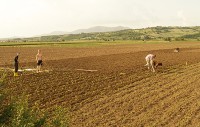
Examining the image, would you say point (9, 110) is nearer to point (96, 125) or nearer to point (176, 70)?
point (96, 125)

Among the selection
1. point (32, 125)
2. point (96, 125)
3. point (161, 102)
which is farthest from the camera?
point (161, 102)

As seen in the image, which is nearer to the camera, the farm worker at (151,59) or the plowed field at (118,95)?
the plowed field at (118,95)

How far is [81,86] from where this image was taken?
24.5 m

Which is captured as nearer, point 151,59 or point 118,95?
point 118,95

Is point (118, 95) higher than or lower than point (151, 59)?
lower

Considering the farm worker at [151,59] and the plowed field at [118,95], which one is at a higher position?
the farm worker at [151,59]

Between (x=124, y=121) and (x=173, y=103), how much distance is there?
13.9 ft

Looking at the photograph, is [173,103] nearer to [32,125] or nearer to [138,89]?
[138,89]

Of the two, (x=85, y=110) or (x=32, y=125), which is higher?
(x=32, y=125)

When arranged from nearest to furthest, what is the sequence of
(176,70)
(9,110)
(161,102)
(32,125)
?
(32,125), (9,110), (161,102), (176,70)

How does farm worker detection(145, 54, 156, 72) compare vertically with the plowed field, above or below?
above

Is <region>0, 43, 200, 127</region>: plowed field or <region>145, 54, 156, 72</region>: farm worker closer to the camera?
<region>0, 43, 200, 127</region>: plowed field

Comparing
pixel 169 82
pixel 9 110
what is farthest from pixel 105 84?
pixel 9 110

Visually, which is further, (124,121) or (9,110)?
(124,121)
